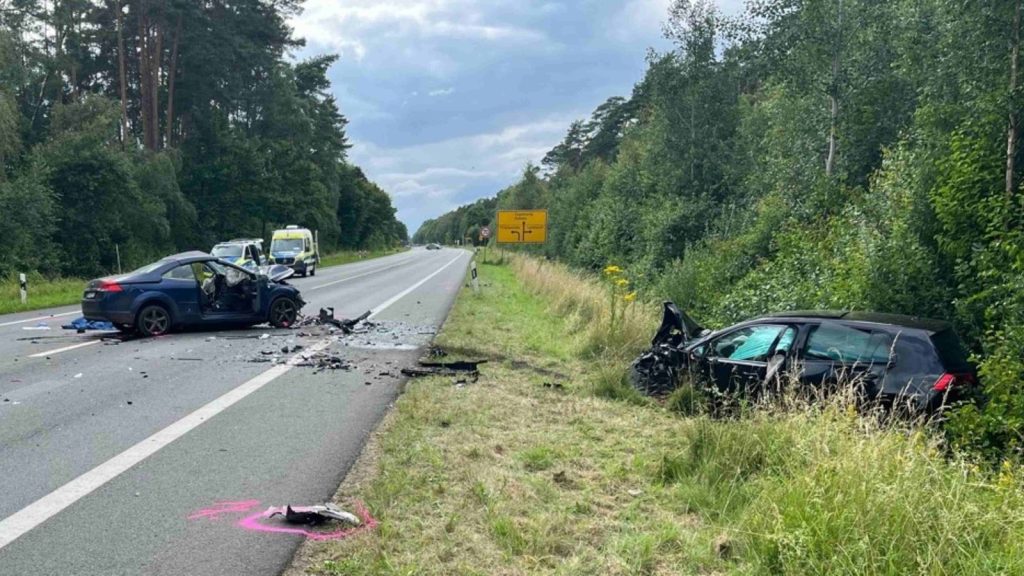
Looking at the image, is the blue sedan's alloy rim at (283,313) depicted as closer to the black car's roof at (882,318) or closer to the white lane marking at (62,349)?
the white lane marking at (62,349)

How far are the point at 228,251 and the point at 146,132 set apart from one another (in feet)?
64.8

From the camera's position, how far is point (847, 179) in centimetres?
1538

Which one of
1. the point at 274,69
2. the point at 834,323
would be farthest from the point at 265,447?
the point at 274,69

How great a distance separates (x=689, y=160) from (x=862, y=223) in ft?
48.2

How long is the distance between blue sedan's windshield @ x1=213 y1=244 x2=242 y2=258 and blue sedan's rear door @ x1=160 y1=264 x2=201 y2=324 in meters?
14.2

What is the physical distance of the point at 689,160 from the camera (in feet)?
82.4

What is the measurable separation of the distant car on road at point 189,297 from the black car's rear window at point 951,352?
11.7 m

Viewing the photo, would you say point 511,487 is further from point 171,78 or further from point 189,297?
point 171,78

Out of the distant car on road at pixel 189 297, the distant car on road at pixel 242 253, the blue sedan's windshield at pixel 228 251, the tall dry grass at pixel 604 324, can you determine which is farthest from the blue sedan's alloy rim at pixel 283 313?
the blue sedan's windshield at pixel 228 251

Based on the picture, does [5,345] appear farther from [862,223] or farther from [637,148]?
[637,148]

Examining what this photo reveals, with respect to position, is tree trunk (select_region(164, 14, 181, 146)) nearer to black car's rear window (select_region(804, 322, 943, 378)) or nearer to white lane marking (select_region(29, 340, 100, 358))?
white lane marking (select_region(29, 340, 100, 358))

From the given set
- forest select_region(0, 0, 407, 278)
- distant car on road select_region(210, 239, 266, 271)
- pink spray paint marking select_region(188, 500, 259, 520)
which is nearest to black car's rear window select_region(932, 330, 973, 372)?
pink spray paint marking select_region(188, 500, 259, 520)

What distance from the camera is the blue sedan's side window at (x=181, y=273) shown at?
499 inches

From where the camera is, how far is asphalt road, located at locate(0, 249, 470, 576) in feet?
13.0
